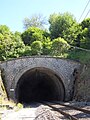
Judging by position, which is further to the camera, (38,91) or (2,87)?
(38,91)

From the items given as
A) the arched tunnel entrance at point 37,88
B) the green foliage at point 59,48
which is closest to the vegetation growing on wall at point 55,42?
the green foliage at point 59,48

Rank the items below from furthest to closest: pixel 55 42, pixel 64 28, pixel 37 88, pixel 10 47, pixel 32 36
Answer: pixel 64 28, pixel 32 36, pixel 10 47, pixel 37 88, pixel 55 42

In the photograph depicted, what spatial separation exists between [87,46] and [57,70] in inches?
357

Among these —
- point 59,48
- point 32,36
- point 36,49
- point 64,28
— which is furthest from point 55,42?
point 64,28

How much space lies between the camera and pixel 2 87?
2589 centimetres

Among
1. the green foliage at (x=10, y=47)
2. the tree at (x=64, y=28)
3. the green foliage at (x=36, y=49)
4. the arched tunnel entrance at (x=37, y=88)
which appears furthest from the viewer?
the tree at (x=64, y=28)

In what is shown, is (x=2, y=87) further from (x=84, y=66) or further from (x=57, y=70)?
(x=84, y=66)

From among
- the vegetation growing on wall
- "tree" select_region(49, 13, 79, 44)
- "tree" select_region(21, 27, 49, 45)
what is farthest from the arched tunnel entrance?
"tree" select_region(49, 13, 79, 44)

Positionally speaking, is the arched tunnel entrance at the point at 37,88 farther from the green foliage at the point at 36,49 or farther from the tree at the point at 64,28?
the tree at the point at 64,28

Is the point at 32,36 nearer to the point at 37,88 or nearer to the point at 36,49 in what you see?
the point at 36,49

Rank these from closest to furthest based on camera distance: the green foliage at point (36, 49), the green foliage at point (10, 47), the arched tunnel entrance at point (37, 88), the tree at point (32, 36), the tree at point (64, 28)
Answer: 1. the arched tunnel entrance at point (37, 88)
2. the green foliage at point (10, 47)
3. the green foliage at point (36, 49)
4. the tree at point (32, 36)
5. the tree at point (64, 28)

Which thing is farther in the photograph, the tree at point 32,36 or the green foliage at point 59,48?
the tree at point 32,36

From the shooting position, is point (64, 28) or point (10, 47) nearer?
point (10, 47)

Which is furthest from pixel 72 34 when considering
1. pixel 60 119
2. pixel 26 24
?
pixel 60 119
